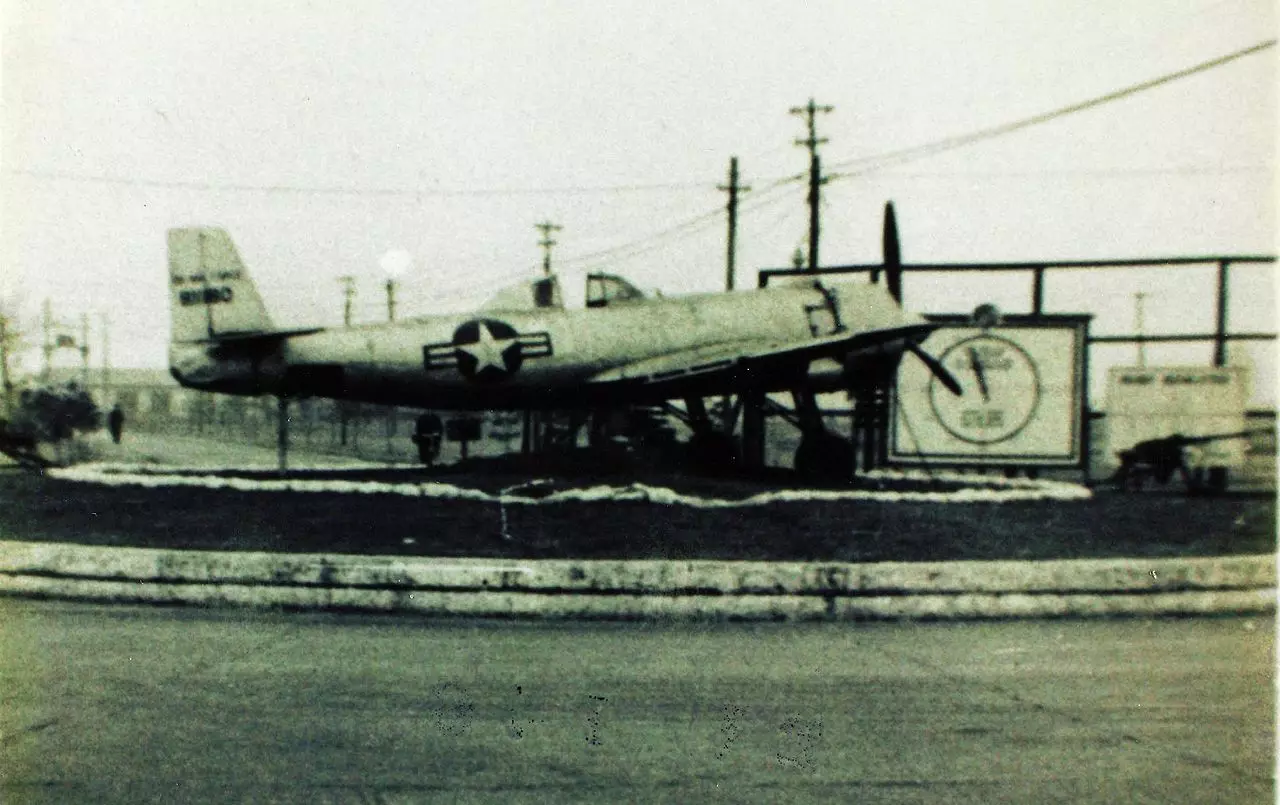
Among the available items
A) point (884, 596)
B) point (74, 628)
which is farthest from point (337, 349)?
point (884, 596)

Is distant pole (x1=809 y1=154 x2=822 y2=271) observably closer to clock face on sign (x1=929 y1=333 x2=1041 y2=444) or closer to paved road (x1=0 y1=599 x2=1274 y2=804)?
clock face on sign (x1=929 y1=333 x2=1041 y2=444)

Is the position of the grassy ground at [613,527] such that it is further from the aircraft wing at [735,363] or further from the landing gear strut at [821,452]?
the landing gear strut at [821,452]

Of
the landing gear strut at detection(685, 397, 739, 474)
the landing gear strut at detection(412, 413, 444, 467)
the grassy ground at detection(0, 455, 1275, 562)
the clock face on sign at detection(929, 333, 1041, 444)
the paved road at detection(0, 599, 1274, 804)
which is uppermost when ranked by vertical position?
the clock face on sign at detection(929, 333, 1041, 444)

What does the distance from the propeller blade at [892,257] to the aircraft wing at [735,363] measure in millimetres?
2247

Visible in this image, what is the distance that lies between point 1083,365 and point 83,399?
35549mm

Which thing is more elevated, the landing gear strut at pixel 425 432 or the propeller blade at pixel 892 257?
the propeller blade at pixel 892 257

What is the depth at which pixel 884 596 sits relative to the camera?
758 cm

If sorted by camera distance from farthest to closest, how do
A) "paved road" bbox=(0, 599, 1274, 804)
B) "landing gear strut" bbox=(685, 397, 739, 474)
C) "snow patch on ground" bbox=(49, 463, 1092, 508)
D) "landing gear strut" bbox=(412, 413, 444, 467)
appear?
"landing gear strut" bbox=(412, 413, 444, 467) < "landing gear strut" bbox=(685, 397, 739, 474) < "snow patch on ground" bbox=(49, 463, 1092, 508) < "paved road" bbox=(0, 599, 1274, 804)

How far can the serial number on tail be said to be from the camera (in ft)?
48.0

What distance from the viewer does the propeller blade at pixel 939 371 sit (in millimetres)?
15805

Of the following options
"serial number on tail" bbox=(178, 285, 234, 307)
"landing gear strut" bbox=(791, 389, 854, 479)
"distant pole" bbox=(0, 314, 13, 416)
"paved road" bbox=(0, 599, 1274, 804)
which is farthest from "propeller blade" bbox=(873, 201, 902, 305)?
"distant pole" bbox=(0, 314, 13, 416)

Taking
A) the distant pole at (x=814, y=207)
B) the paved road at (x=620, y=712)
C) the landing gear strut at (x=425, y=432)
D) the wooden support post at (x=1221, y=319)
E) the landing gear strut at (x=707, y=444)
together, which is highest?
the distant pole at (x=814, y=207)

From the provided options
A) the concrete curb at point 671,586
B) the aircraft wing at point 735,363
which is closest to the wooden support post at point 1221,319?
the aircraft wing at point 735,363

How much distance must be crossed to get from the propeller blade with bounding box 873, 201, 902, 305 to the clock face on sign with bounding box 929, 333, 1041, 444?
2064 mm
